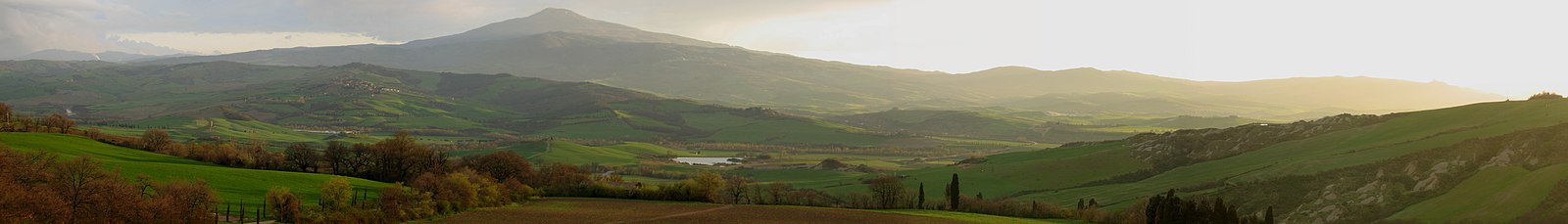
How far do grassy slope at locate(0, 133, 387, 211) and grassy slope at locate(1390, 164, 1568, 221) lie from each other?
86.3 m

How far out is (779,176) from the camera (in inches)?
6609

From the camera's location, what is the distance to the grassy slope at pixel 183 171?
275 feet

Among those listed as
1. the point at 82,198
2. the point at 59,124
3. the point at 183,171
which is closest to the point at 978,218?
the point at 82,198

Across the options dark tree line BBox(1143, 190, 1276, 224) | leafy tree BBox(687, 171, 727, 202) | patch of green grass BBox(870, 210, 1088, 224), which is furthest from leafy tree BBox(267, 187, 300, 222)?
dark tree line BBox(1143, 190, 1276, 224)

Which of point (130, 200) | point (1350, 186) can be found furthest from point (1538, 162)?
point (130, 200)

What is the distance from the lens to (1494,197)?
56.4m

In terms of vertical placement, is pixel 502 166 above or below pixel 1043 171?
below

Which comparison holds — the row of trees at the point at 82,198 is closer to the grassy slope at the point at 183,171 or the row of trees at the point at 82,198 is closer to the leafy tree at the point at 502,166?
the grassy slope at the point at 183,171

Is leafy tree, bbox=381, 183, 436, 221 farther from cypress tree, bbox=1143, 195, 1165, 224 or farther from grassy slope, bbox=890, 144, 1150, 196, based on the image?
grassy slope, bbox=890, 144, 1150, 196

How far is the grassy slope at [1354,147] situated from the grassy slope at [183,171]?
79086 millimetres

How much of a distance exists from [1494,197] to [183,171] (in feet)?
348

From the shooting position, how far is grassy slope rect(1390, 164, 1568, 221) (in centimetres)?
5247

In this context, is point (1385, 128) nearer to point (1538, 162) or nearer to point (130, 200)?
point (1538, 162)

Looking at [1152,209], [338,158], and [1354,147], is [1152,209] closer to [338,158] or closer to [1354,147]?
[1354,147]
